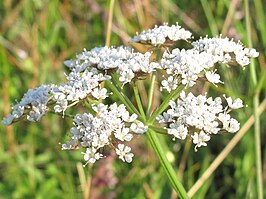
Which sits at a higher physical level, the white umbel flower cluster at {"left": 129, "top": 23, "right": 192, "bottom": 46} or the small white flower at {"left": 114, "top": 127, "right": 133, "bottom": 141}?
the white umbel flower cluster at {"left": 129, "top": 23, "right": 192, "bottom": 46}

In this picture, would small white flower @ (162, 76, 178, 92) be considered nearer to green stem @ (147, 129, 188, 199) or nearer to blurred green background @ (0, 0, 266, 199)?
green stem @ (147, 129, 188, 199)

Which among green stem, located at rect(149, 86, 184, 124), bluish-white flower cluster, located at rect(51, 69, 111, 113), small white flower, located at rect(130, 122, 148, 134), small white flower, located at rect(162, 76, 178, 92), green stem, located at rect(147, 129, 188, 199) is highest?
bluish-white flower cluster, located at rect(51, 69, 111, 113)

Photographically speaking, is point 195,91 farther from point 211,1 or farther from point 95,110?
point 95,110

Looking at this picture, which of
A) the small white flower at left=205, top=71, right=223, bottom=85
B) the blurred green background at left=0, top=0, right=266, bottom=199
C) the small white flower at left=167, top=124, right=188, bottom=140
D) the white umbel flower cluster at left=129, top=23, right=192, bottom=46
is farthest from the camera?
the blurred green background at left=0, top=0, right=266, bottom=199

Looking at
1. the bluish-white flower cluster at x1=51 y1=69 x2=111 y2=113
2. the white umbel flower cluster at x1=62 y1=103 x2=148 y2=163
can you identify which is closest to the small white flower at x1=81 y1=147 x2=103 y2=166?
the white umbel flower cluster at x1=62 y1=103 x2=148 y2=163

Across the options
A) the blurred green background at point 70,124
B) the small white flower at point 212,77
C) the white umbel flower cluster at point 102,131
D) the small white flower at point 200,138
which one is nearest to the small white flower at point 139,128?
the white umbel flower cluster at point 102,131

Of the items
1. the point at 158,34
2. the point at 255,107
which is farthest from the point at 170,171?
the point at 255,107

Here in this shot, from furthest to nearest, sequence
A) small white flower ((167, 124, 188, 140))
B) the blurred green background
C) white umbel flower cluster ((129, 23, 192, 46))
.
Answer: the blurred green background → white umbel flower cluster ((129, 23, 192, 46)) → small white flower ((167, 124, 188, 140))

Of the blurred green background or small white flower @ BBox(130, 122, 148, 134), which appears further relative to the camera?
the blurred green background
